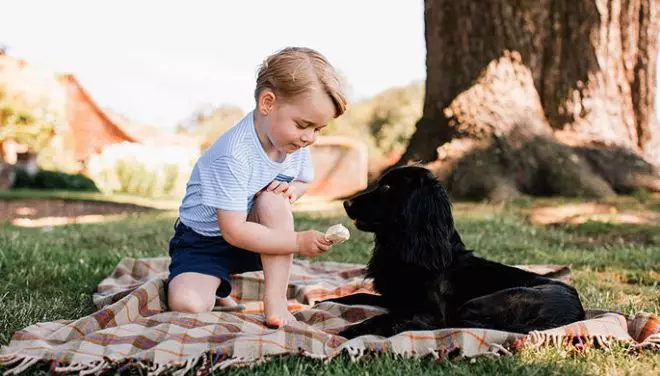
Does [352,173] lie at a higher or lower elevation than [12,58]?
lower

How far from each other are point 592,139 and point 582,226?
2328mm

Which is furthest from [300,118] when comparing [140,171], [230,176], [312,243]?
[140,171]

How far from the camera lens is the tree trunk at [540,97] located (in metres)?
7.78

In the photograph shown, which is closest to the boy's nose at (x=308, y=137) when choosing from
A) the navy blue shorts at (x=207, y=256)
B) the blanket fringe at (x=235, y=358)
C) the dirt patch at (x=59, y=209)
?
the navy blue shorts at (x=207, y=256)

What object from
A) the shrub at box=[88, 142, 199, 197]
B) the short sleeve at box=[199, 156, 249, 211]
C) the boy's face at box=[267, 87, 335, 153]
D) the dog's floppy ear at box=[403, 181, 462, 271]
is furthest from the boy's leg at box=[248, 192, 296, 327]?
the shrub at box=[88, 142, 199, 197]

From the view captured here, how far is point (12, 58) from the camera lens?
76.8 ft

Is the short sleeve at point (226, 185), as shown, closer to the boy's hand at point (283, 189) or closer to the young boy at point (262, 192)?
the young boy at point (262, 192)

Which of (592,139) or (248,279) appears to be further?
(592,139)

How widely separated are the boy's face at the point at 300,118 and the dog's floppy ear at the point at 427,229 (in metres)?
0.50

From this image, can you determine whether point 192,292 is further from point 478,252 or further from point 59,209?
point 59,209

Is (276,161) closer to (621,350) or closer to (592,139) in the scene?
(621,350)

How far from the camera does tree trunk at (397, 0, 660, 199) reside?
778cm

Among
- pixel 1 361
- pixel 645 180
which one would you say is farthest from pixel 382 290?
pixel 645 180

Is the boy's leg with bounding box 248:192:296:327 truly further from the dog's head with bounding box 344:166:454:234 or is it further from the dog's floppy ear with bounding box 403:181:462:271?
the dog's floppy ear with bounding box 403:181:462:271
